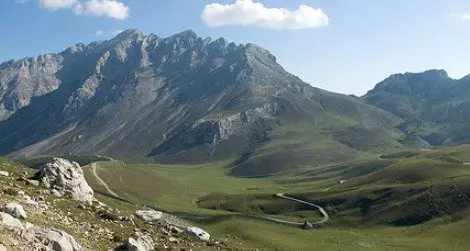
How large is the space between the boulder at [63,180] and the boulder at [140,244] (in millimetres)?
14674

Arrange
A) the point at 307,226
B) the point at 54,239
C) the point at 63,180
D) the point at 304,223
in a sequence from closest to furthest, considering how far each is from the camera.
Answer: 1. the point at 54,239
2. the point at 63,180
3. the point at 307,226
4. the point at 304,223

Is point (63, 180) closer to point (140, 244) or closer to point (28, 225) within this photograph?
point (140, 244)

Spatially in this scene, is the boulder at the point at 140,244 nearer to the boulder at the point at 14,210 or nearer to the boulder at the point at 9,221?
the boulder at the point at 14,210

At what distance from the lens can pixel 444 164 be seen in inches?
7032

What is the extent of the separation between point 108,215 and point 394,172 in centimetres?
15353

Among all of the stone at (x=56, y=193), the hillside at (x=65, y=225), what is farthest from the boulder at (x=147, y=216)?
the stone at (x=56, y=193)

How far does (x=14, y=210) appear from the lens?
33688mm

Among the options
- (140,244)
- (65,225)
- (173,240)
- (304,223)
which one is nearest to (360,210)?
(304,223)

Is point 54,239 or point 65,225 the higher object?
point 54,239

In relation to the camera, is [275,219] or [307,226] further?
[275,219]

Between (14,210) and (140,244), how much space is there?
9612mm

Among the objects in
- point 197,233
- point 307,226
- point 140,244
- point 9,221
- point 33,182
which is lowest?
point 307,226

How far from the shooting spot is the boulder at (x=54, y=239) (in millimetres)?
30266

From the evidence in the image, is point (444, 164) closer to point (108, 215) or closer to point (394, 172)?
point (394, 172)
